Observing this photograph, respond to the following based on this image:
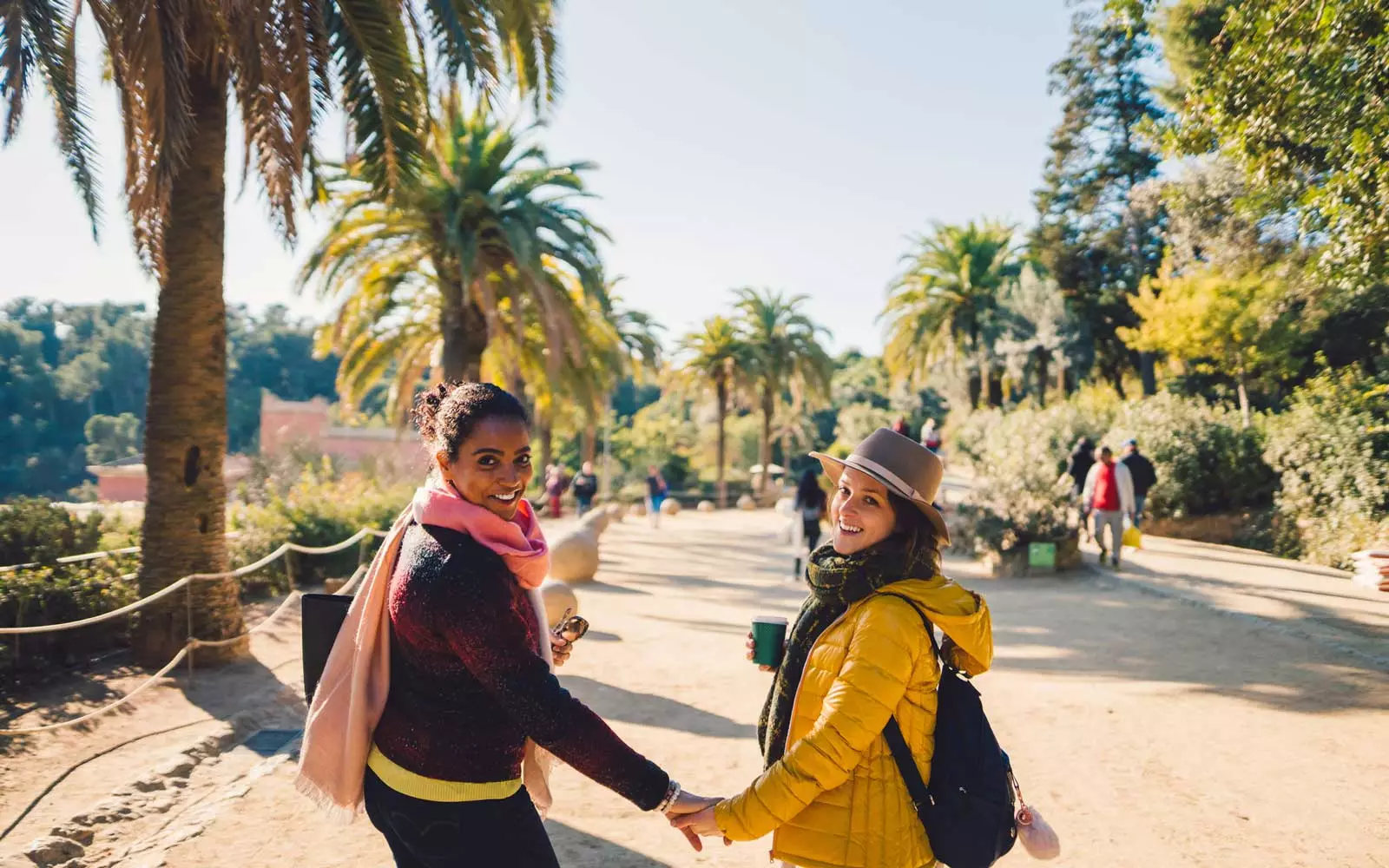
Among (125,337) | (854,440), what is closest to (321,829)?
(854,440)

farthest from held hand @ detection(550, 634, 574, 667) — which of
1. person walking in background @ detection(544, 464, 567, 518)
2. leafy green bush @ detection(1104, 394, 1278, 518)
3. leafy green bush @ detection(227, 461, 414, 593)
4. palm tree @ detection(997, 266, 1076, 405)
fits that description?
palm tree @ detection(997, 266, 1076, 405)

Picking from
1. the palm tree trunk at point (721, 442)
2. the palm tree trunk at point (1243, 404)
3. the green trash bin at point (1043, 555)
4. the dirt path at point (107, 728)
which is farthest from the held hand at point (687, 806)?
the palm tree trunk at point (721, 442)

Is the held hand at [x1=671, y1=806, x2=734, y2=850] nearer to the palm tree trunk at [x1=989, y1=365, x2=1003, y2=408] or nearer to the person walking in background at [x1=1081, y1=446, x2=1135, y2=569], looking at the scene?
the person walking in background at [x1=1081, y1=446, x2=1135, y2=569]

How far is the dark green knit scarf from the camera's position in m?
2.18

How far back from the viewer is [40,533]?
27.3 feet

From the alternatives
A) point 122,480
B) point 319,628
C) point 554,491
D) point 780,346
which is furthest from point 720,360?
point 319,628

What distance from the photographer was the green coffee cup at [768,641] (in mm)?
2537

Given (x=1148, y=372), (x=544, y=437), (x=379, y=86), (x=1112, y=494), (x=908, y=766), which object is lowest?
(x=908, y=766)

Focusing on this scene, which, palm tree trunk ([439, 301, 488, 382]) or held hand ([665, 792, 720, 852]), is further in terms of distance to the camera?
palm tree trunk ([439, 301, 488, 382])

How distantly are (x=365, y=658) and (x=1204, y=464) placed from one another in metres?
18.8

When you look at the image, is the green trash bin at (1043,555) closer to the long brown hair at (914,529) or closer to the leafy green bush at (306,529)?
the leafy green bush at (306,529)

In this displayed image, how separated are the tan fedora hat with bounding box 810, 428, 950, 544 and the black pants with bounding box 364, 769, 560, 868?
1.18 meters

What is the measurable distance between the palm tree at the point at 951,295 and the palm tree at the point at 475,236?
19.0m

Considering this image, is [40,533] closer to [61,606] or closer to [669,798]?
[61,606]
